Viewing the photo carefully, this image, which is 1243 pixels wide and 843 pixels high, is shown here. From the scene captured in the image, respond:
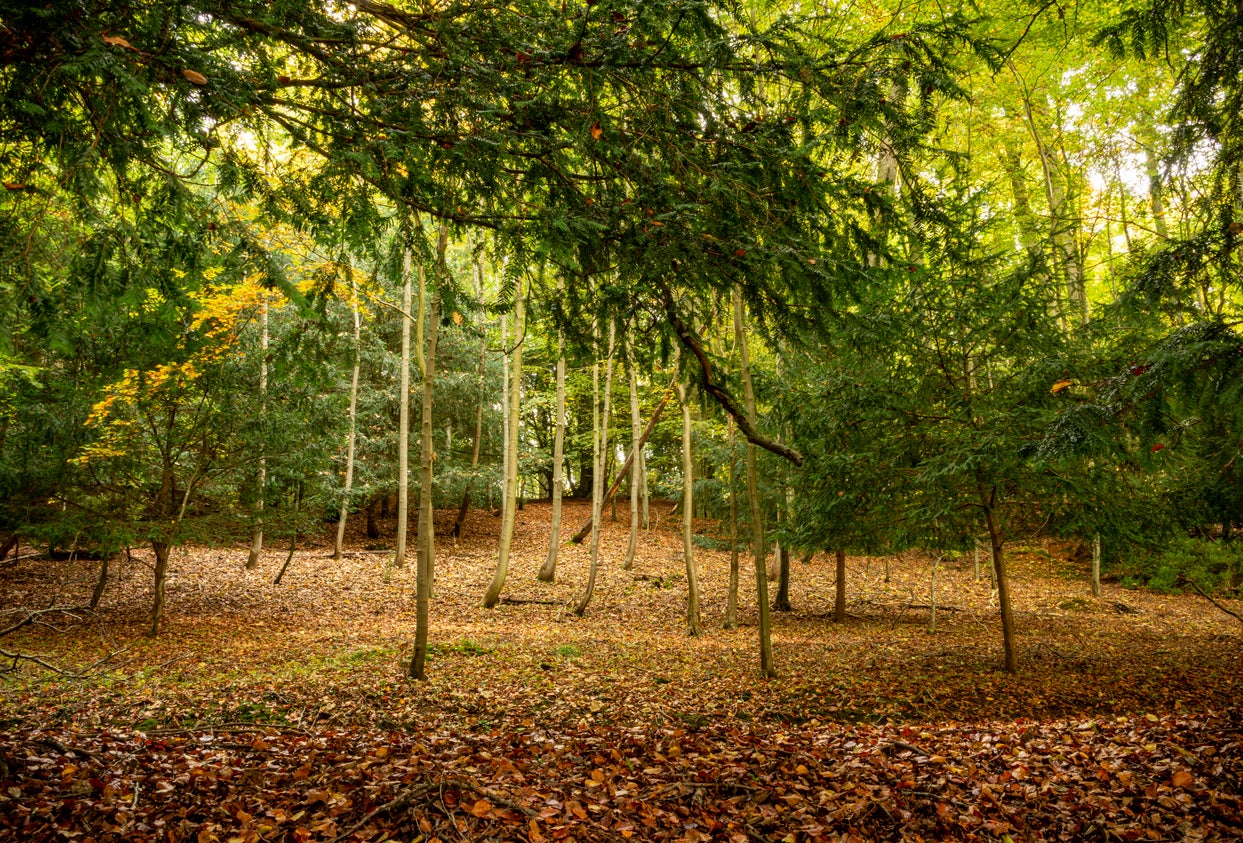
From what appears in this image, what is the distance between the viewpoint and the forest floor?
11.0 feet

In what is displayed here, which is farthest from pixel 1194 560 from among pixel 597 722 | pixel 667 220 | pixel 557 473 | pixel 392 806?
pixel 392 806

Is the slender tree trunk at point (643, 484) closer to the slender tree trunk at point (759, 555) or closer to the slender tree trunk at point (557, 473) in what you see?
the slender tree trunk at point (557, 473)

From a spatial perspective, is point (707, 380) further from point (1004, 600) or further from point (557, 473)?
point (557, 473)

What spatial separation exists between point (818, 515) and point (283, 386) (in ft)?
30.4

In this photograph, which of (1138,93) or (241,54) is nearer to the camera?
(241,54)

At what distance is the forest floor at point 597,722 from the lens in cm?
334

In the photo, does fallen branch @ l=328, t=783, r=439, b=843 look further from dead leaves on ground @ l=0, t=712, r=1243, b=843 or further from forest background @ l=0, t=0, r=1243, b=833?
forest background @ l=0, t=0, r=1243, b=833

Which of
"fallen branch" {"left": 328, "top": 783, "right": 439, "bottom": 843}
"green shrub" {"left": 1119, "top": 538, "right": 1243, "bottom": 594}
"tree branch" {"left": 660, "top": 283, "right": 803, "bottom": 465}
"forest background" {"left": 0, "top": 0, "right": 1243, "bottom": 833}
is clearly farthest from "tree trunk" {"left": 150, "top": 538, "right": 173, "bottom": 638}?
"green shrub" {"left": 1119, "top": 538, "right": 1243, "bottom": 594}

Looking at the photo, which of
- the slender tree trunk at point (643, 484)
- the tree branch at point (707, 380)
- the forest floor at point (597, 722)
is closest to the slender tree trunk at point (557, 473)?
the forest floor at point (597, 722)

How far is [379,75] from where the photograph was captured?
3576 millimetres

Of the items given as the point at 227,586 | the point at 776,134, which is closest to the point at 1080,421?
the point at 776,134

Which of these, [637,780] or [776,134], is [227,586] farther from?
A: [776,134]

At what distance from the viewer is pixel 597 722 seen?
19.4 feet

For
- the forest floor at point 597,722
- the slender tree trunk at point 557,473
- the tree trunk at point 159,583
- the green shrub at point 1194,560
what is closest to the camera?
the forest floor at point 597,722
